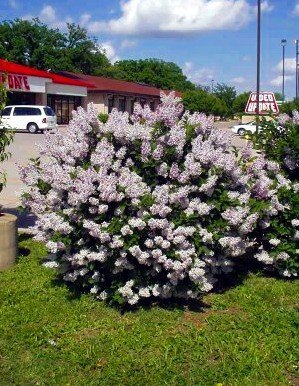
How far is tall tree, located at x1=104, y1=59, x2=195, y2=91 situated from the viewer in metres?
93.9

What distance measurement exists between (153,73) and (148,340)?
93375 millimetres

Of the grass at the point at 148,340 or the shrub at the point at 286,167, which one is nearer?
the grass at the point at 148,340

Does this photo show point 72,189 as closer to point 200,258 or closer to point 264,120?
point 200,258

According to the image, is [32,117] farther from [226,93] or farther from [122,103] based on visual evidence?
[226,93]

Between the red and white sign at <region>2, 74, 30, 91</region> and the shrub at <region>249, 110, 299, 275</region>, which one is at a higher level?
the red and white sign at <region>2, 74, 30, 91</region>

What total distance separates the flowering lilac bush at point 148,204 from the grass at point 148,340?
9.8 inches

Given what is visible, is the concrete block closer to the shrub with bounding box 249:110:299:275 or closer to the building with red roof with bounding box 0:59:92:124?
the shrub with bounding box 249:110:299:275

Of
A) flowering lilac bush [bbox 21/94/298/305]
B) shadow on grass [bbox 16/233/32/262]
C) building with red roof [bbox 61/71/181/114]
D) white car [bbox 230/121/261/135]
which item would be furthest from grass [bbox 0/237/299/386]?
building with red roof [bbox 61/71/181/114]

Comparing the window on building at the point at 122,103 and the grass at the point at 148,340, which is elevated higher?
the window on building at the point at 122,103

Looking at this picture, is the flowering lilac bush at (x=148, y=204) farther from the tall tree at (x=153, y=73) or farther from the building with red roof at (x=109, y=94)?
the tall tree at (x=153, y=73)

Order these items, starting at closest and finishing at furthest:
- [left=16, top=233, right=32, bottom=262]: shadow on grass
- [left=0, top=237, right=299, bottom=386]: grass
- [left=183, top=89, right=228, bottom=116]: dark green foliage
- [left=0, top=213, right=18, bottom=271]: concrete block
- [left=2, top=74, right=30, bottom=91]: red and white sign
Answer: [left=0, top=237, right=299, bottom=386]: grass → [left=0, top=213, right=18, bottom=271]: concrete block → [left=16, top=233, right=32, bottom=262]: shadow on grass → [left=2, top=74, right=30, bottom=91]: red and white sign → [left=183, top=89, right=228, bottom=116]: dark green foliage

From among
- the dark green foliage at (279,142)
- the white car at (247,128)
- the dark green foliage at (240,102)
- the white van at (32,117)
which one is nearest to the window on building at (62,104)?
the white van at (32,117)

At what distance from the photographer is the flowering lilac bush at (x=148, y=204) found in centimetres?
487

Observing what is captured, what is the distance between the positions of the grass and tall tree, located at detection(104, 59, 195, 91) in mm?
86230
